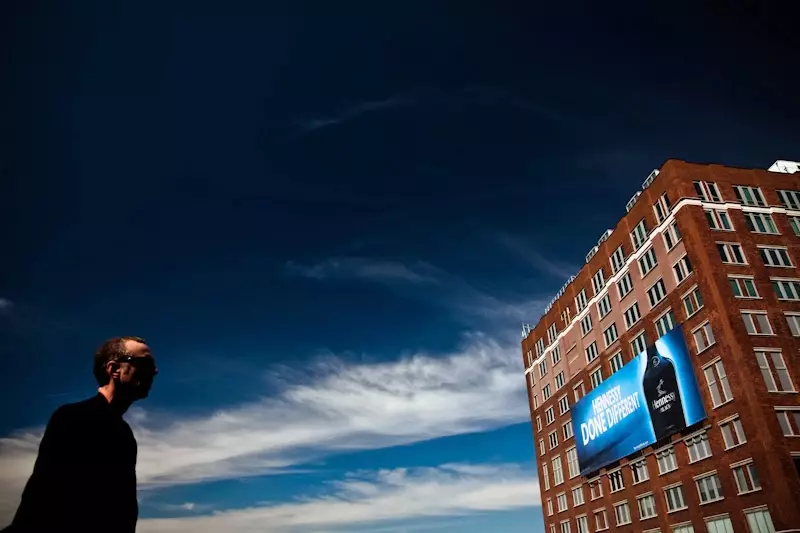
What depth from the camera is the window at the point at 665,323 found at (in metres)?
38.7

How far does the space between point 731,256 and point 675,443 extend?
14.0 meters

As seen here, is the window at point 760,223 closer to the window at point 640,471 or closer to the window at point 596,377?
the window at point 596,377

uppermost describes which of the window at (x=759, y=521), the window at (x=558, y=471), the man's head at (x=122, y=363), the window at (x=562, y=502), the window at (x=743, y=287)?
the window at (x=743, y=287)

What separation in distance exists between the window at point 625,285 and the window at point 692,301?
24.2 feet

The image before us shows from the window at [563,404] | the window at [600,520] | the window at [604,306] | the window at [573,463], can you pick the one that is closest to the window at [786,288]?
the window at [604,306]

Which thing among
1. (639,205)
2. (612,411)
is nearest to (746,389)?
(612,411)

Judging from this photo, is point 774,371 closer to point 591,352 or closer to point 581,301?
point 591,352

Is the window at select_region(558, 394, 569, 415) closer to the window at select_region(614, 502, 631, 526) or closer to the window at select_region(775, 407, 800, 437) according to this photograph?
the window at select_region(614, 502, 631, 526)

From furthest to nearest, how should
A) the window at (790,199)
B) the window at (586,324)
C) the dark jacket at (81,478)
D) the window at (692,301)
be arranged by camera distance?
the window at (586,324)
the window at (790,199)
the window at (692,301)
the dark jacket at (81,478)

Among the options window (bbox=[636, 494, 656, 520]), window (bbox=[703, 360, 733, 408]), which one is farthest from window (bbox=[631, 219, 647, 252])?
window (bbox=[636, 494, 656, 520])

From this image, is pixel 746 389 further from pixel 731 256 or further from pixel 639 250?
pixel 639 250

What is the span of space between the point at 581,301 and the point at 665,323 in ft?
48.4

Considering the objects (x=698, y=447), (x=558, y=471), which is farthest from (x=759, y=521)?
(x=558, y=471)

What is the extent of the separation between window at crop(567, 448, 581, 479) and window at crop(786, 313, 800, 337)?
81.9 ft
